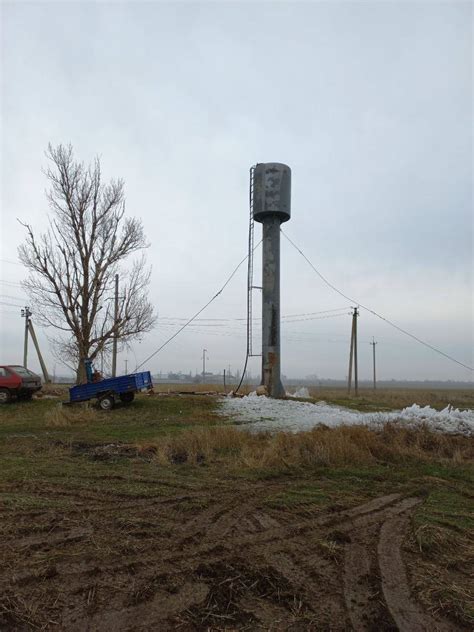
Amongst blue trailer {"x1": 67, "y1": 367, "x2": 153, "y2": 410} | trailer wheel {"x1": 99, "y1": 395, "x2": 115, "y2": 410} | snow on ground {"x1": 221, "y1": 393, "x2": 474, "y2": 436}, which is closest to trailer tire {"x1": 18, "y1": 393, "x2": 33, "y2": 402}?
blue trailer {"x1": 67, "y1": 367, "x2": 153, "y2": 410}

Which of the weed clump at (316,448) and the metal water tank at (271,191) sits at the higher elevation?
the metal water tank at (271,191)

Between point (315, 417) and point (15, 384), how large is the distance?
45.1 feet

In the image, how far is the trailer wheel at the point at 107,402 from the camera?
740 inches

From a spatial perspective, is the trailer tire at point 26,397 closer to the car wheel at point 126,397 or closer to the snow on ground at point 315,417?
the car wheel at point 126,397

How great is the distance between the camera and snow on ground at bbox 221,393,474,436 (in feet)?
39.2

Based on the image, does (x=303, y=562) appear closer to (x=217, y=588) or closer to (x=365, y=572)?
(x=365, y=572)

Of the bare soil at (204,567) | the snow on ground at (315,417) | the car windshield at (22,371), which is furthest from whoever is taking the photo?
the car windshield at (22,371)

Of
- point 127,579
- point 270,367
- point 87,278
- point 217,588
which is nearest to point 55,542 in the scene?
point 127,579

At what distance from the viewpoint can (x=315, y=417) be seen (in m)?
14.9

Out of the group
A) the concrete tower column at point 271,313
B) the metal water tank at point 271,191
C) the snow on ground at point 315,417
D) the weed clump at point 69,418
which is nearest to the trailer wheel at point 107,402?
the weed clump at point 69,418

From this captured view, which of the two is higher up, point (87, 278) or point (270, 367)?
point (87, 278)

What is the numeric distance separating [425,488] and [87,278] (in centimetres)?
2020

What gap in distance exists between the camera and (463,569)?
4055 millimetres

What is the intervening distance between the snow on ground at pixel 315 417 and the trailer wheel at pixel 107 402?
14.6ft
